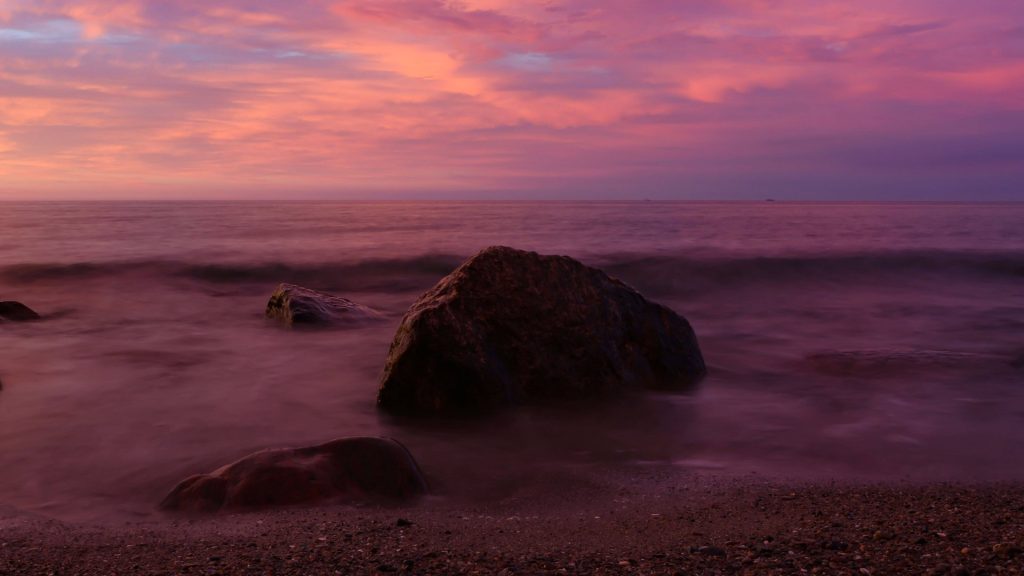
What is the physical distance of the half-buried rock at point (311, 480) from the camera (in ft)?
12.5

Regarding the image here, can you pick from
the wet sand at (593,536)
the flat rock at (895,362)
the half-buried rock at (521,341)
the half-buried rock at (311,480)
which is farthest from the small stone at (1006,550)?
the flat rock at (895,362)

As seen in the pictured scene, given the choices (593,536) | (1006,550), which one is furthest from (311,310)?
(1006,550)

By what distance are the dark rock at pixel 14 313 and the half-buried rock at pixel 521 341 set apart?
6.66 meters

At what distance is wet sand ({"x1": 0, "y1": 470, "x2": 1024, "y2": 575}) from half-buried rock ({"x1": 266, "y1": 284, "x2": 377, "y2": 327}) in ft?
19.1

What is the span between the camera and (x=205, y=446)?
16.4 feet

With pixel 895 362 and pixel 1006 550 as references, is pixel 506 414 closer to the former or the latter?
pixel 1006 550

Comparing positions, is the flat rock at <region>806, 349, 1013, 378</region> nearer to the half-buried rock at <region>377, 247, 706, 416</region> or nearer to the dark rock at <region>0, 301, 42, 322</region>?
the half-buried rock at <region>377, 247, 706, 416</region>

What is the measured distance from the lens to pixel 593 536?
3412mm

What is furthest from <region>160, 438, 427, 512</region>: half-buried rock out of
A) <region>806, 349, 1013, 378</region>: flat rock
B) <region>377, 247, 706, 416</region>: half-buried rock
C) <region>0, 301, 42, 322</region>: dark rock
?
<region>0, 301, 42, 322</region>: dark rock

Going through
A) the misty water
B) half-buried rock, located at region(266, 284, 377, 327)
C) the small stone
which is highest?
half-buried rock, located at region(266, 284, 377, 327)

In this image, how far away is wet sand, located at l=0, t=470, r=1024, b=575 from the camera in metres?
2.96

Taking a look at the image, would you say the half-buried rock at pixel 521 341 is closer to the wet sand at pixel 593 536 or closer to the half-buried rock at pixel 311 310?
the wet sand at pixel 593 536

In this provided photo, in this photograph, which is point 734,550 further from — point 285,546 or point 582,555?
point 285,546

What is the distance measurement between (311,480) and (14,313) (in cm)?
821
